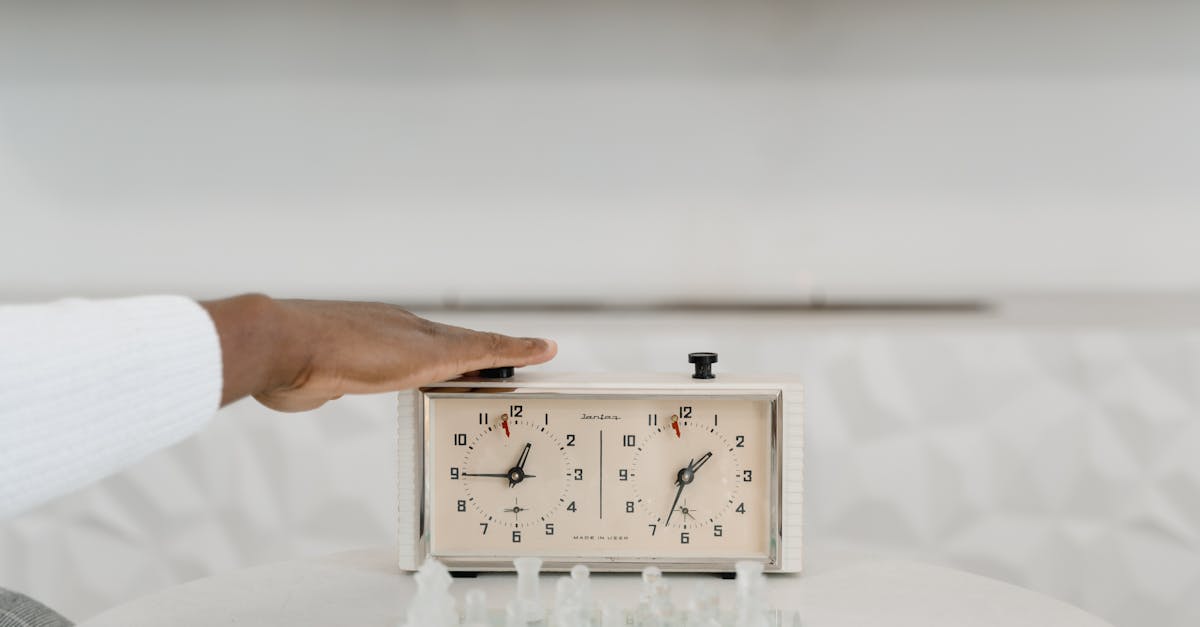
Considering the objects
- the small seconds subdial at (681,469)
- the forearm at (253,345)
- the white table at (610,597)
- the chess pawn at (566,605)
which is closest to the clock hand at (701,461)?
the small seconds subdial at (681,469)

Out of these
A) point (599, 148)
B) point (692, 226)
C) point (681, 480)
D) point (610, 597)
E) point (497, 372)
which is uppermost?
point (599, 148)

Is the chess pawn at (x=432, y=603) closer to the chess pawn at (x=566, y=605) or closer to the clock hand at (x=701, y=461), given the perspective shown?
the chess pawn at (x=566, y=605)

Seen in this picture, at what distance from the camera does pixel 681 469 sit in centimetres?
127

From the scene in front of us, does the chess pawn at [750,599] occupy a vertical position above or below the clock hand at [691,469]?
below

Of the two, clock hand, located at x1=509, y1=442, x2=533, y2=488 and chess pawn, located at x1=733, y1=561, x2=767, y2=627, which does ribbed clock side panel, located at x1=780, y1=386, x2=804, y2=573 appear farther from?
clock hand, located at x1=509, y1=442, x2=533, y2=488

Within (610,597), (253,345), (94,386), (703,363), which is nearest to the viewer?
(94,386)

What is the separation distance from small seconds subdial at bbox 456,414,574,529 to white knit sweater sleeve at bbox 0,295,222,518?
0.37 metres

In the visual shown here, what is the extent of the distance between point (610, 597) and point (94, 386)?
1.93 ft

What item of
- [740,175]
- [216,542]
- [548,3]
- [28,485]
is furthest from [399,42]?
[28,485]

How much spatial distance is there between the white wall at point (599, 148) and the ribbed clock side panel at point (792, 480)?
2.90ft

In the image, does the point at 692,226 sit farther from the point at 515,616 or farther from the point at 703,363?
the point at 515,616

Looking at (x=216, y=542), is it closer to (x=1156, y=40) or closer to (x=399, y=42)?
(x=399, y=42)

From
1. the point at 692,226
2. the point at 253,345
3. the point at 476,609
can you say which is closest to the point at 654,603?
the point at 476,609

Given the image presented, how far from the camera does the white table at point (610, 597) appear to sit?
1.13m
